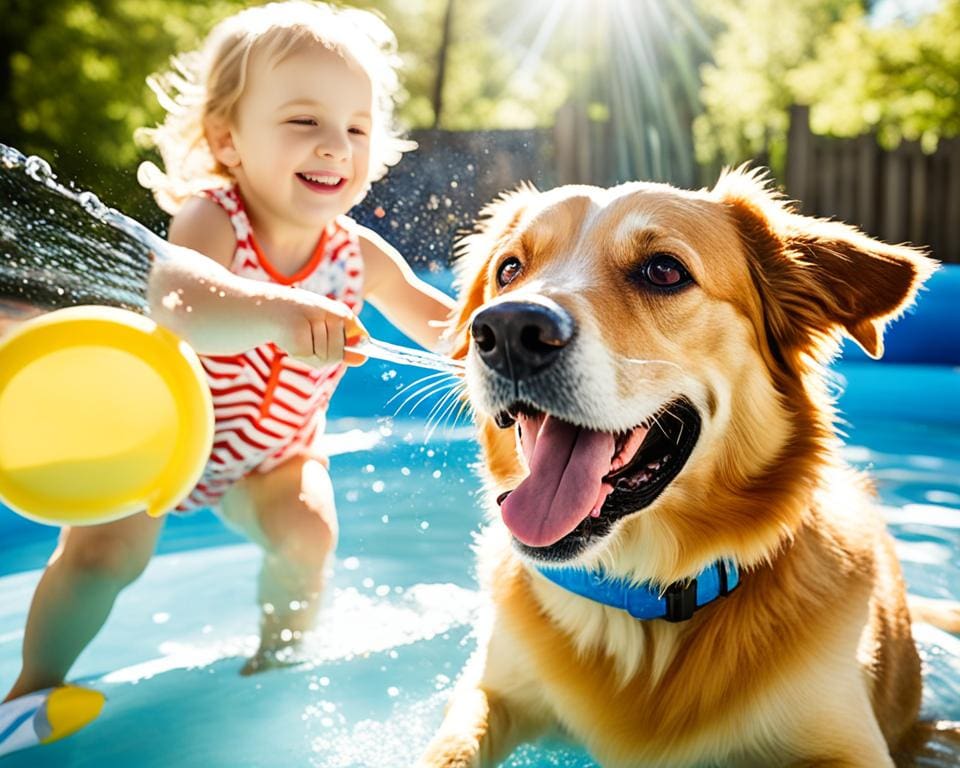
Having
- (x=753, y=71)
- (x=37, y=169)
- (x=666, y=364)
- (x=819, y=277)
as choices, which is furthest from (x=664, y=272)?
(x=753, y=71)

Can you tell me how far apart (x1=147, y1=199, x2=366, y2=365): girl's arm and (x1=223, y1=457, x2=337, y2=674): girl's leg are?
2.27ft

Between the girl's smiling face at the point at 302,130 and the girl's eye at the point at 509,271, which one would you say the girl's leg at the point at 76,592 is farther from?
the girl's eye at the point at 509,271

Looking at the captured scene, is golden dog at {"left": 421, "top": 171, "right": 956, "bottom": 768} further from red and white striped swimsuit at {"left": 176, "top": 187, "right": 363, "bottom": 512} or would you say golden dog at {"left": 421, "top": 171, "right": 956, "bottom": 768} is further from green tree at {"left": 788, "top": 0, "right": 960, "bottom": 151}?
green tree at {"left": 788, "top": 0, "right": 960, "bottom": 151}

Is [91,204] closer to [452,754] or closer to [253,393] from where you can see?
[253,393]

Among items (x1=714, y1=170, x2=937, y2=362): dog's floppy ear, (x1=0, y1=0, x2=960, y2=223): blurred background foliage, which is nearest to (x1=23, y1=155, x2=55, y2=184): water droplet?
(x1=714, y1=170, x2=937, y2=362): dog's floppy ear

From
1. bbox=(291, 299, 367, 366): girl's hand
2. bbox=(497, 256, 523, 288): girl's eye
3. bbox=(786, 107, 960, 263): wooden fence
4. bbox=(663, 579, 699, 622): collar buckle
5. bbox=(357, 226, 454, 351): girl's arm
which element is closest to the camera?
bbox=(663, 579, 699, 622): collar buckle

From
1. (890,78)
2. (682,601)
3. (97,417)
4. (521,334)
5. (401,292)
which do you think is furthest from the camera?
(890,78)

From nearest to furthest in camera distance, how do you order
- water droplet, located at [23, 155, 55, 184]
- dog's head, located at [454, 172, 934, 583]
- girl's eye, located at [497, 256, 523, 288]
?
dog's head, located at [454, 172, 934, 583] < girl's eye, located at [497, 256, 523, 288] < water droplet, located at [23, 155, 55, 184]

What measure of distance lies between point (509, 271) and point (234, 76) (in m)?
1.25

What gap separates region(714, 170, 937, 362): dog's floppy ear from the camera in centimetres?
220

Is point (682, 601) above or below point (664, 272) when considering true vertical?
below

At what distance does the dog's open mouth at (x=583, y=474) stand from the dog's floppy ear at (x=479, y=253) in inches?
23.2

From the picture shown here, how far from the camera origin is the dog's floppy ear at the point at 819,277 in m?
2.20

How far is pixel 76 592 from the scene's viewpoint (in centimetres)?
274
